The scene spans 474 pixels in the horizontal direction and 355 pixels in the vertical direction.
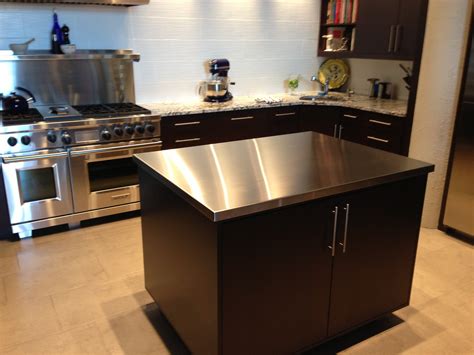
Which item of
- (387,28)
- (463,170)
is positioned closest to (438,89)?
(463,170)

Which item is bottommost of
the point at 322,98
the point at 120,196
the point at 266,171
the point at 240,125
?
the point at 120,196

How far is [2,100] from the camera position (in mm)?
3393

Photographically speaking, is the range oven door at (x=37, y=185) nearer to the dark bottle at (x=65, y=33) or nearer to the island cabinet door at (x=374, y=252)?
the dark bottle at (x=65, y=33)

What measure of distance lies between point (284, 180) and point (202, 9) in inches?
117

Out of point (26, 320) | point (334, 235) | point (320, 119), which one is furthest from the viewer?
point (320, 119)

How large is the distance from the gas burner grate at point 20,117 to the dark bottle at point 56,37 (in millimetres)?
563

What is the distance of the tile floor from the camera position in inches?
85.8

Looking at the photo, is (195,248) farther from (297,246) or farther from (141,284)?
(141,284)

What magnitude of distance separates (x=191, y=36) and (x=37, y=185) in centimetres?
206

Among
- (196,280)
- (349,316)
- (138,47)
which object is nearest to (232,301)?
(196,280)

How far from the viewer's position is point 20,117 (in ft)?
10.6

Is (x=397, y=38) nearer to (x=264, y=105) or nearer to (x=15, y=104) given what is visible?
(x=264, y=105)

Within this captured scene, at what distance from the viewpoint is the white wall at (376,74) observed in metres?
4.44

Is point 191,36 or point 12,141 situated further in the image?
point 191,36
